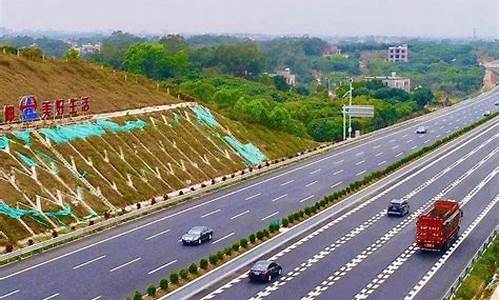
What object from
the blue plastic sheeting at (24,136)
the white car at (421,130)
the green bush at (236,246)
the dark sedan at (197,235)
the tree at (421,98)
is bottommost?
the tree at (421,98)

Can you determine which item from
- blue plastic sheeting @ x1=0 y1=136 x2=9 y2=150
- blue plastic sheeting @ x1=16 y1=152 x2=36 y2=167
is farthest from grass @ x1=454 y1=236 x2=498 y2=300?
blue plastic sheeting @ x1=0 y1=136 x2=9 y2=150

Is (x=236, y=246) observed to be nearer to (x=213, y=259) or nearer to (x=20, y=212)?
(x=213, y=259)

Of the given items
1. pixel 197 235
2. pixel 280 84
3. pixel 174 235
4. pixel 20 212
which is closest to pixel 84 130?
pixel 20 212

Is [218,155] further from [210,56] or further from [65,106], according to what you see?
[210,56]

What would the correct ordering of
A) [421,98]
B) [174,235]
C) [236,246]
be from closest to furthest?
[236,246] < [174,235] < [421,98]

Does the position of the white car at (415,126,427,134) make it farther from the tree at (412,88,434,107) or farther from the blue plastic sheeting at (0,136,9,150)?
the blue plastic sheeting at (0,136,9,150)

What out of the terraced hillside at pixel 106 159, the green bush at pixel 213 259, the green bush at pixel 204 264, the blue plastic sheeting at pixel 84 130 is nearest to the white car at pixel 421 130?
the terraced hillside at pixel 106 159

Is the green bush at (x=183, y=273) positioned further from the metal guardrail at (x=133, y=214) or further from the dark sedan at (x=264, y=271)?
the metal guardrail at (x=133, y=214)
